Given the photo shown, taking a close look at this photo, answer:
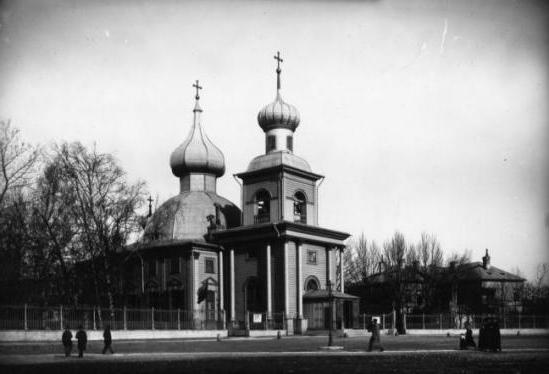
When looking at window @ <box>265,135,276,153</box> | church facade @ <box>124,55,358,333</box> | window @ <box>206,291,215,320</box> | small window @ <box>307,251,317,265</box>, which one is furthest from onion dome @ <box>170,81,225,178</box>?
small window @ <box>307,251,317,265</box>

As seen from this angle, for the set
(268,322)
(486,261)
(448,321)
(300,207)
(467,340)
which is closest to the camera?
(467,340)

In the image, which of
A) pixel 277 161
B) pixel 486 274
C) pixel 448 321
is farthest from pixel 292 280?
pixel 486 274

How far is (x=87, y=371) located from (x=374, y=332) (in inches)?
454

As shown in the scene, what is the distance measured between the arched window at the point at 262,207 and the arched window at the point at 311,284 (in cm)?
514

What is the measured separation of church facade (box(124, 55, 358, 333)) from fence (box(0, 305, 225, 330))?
37 cm

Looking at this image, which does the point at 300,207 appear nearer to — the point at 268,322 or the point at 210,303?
the point at 268,322

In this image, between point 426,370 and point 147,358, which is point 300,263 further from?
point 426,370

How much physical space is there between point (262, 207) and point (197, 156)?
376 inches

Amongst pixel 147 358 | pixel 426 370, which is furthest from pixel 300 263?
pixel 426 370

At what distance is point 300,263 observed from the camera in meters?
45.7

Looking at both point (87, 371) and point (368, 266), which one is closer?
point (87, 371)

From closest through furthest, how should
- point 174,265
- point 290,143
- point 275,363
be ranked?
1. point 275,363
2. point 174,265
3. point 290,143

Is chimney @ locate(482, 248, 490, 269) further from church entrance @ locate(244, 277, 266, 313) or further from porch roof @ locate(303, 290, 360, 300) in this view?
church entrance @ locate(244, 277, 266, 313)

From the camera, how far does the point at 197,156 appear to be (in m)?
56.7
